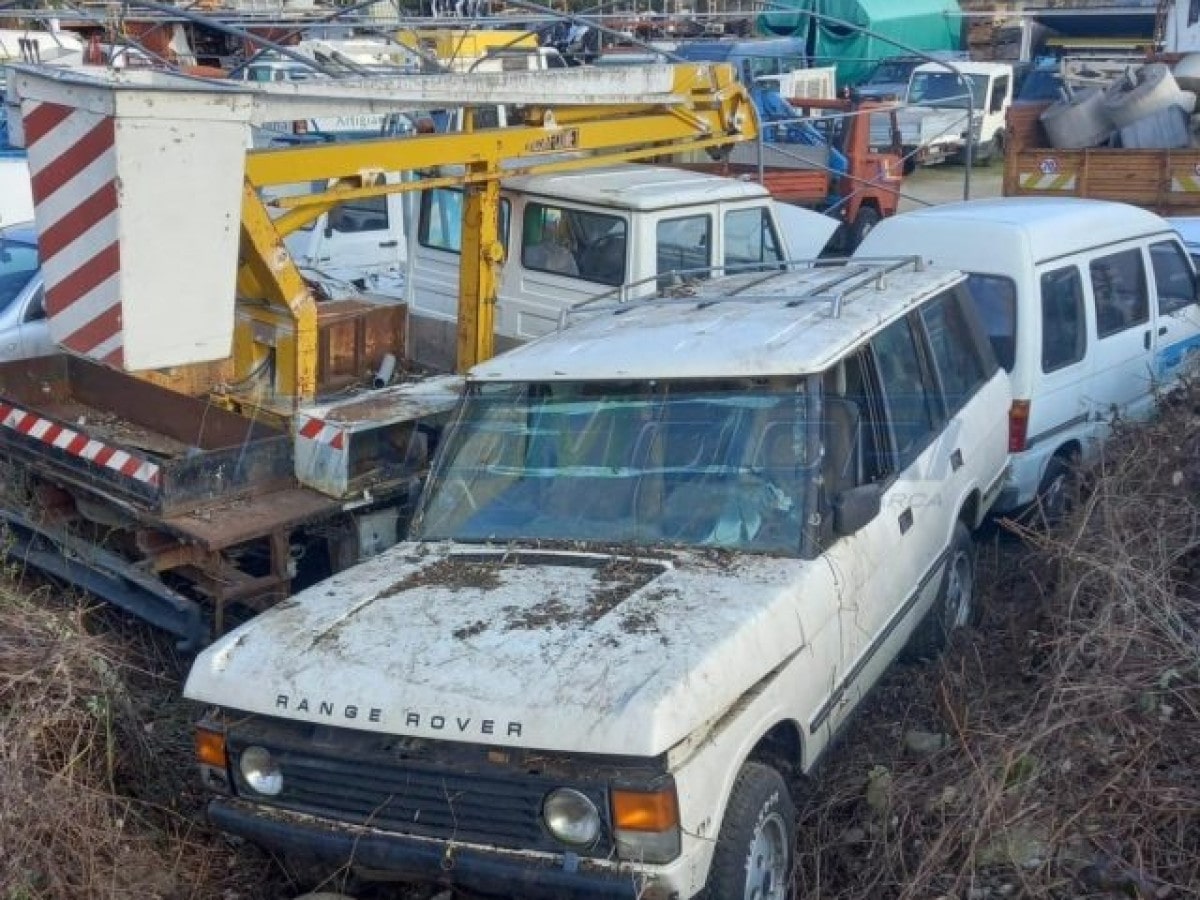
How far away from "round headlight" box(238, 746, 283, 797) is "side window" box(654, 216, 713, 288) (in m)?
4.31

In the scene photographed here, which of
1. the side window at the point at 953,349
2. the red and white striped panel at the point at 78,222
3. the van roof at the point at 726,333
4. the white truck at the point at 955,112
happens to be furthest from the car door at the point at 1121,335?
the white truck at the point at 955,112

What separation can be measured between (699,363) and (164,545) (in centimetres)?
247

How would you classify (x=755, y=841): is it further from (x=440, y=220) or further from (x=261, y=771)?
(x=440, y=220)

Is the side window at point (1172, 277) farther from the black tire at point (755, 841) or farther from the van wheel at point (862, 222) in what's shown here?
the van wheel at point (862, 222)

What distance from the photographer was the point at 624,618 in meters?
4.30

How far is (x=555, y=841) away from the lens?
3.88 m

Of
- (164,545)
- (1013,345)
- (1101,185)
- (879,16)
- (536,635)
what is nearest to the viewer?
(536,635)

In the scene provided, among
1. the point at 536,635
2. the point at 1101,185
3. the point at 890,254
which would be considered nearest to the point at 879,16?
the point at 1101,185

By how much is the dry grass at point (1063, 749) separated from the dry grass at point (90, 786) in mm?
2013

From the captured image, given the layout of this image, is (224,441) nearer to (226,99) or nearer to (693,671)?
(226,99)

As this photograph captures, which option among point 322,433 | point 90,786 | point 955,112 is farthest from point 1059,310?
point 955,112

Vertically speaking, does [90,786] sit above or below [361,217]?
below

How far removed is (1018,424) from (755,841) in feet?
12.5

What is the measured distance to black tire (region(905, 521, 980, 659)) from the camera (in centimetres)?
607
